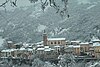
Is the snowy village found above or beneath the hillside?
beneath

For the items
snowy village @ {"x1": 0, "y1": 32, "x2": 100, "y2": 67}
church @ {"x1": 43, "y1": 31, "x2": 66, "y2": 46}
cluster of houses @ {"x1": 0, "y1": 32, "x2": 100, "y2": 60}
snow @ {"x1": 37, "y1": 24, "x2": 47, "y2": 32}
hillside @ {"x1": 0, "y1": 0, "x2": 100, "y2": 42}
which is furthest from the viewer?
snow @ {"x1": 37, "y1": 24, "x2": 47, "y2": 32}

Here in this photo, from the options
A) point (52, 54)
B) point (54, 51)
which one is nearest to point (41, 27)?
point (54, 51)

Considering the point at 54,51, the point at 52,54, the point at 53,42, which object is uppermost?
the point at 53,42

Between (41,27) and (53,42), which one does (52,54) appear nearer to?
(53,42)

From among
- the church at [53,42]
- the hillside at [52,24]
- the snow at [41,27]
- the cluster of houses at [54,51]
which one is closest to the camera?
the cluster of houses at [54,51]

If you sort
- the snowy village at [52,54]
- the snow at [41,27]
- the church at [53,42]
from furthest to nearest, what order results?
the snow at [41,27]
the church at [53,42]
the snowy village at [52,54]

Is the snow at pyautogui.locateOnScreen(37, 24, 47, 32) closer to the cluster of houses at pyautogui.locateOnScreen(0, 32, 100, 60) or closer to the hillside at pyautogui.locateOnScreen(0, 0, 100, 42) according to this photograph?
the hillside at pyautogui.locateOnScreen(0, 0, 100, 42)

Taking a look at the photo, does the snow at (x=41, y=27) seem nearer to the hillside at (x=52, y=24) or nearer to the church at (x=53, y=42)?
the hillside at (x=52, y=24)

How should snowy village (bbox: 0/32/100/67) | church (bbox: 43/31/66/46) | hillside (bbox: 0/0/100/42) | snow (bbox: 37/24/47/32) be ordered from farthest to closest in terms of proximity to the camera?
snow (bbox: 37/24/47/32), hillside (bbox: 0/0/100/42), church (bbox: 43/31/66/46), snowy village (bbox: 0/32/100/67)

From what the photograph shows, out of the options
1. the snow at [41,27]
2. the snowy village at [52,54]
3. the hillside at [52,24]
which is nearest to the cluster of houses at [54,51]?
the snowy village at [52,54]

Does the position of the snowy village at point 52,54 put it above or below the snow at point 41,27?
below

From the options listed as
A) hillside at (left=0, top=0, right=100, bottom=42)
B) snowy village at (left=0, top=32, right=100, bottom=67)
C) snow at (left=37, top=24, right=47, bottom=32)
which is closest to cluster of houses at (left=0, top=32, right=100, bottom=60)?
snowy village at (left=0, top=32, right=100, bottom=67)

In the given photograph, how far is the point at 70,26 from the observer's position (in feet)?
195

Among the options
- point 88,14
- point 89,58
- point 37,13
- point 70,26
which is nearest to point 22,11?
point 37,13
